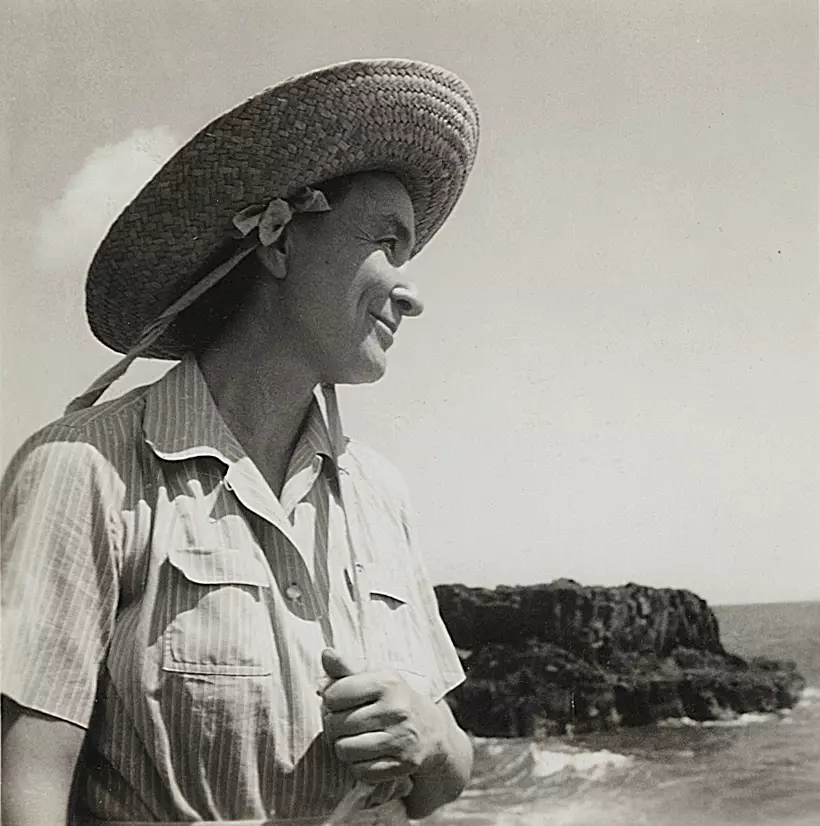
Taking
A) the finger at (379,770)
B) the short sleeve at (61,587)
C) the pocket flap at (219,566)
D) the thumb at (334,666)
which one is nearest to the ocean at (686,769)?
the finger at (379,770)

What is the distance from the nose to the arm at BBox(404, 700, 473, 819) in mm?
467

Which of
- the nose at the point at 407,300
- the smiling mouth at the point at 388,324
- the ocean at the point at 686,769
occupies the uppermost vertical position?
the nose at the point at 407,300

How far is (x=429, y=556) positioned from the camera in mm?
1517

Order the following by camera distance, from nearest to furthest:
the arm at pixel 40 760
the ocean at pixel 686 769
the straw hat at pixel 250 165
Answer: the arm at pixel 40 760 → the straw hat at pixel 250 165 → the ocean at pixel 686 769

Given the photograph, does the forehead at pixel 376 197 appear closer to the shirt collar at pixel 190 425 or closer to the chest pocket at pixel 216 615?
the shirt collar at pixel 190 425

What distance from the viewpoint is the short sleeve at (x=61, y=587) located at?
1.32 metres

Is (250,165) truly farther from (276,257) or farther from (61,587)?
(61,587)

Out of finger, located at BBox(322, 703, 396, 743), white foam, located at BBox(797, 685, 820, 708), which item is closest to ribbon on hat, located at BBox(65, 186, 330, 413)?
finger, located at BBox(322, 703, 396, 743)

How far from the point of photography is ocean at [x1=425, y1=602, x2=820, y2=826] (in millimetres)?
1513

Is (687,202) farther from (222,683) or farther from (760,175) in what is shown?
(222,683)

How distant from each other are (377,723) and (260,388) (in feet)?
1.33

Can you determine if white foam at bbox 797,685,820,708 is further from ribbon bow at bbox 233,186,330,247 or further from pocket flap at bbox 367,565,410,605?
ribbon bow at bbox 233,186,330,247

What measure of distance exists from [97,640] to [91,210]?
1.66 feet

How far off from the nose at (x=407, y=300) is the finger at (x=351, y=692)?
433 millimetres
